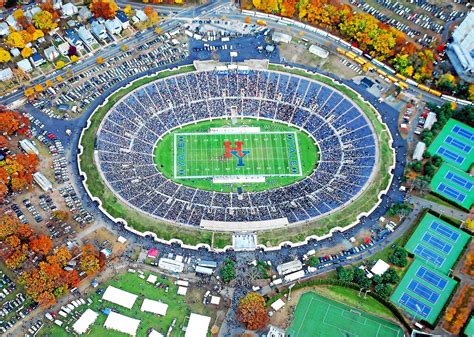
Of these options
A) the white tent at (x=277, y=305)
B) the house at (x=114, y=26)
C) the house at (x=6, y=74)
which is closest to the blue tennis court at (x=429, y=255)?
the white tent at (x=277, y=305)

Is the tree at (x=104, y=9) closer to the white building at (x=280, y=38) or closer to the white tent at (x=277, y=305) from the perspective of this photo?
the white building at (x=280, y=38)

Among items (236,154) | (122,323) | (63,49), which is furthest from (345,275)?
(63,49)

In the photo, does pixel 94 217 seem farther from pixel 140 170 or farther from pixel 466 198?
pixel 466 198

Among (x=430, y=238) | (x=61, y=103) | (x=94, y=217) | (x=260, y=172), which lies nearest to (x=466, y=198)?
(x=430, y=238)

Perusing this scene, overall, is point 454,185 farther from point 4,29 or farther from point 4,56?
point 4,29

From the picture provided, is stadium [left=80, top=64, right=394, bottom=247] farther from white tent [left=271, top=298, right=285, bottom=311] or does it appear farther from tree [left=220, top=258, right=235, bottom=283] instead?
white tent [left=271, top=298, right=285, bottom=311]

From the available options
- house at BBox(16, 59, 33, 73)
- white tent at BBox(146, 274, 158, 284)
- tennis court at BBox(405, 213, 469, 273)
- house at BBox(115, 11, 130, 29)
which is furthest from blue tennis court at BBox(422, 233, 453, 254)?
house at BBox(16, 59, 33, 73)
